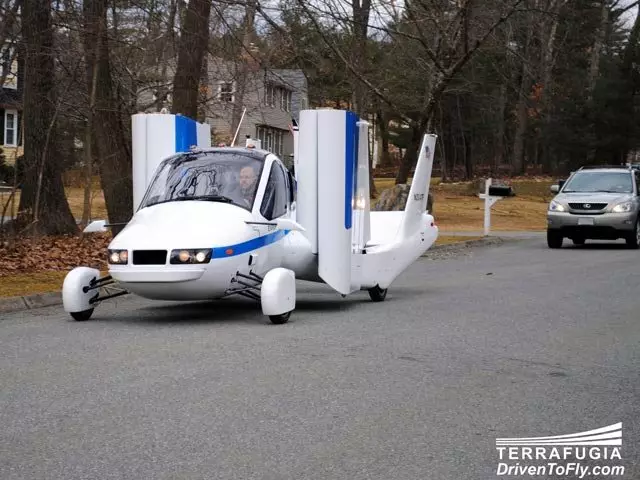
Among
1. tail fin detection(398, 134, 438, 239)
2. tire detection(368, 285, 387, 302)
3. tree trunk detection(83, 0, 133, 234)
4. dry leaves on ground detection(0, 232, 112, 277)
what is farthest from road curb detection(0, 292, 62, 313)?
tree trunk detection(83, 0, 133, 234)

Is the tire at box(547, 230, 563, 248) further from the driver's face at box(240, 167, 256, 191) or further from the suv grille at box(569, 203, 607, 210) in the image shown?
the driver's face at box(240, 167, 256, 191)

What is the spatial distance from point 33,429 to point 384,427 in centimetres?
207

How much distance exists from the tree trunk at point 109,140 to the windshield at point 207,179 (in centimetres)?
894

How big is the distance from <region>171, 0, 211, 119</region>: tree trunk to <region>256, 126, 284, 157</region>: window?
4386 centimetres

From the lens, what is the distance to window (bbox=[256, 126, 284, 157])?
226 ft

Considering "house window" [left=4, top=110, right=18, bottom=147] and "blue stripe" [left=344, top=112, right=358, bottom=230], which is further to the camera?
"house window" [left=4, top=110, right=18, bottom=147]

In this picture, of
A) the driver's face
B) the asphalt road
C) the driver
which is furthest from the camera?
the driver's face

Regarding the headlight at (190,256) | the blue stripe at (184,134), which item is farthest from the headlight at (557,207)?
the headlight at (190,256)

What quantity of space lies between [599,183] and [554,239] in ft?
6.59

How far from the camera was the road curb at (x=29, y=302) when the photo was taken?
13359 millimetres

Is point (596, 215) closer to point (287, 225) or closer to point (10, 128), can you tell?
point (287, 225)

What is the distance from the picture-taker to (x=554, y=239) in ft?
85.9

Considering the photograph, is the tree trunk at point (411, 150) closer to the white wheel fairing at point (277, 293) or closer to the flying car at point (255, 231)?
the flying car at point (255, 231)

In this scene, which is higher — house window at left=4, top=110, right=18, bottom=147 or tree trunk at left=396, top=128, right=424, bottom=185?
house window at left=4, top=110, right=18, bottom=147
